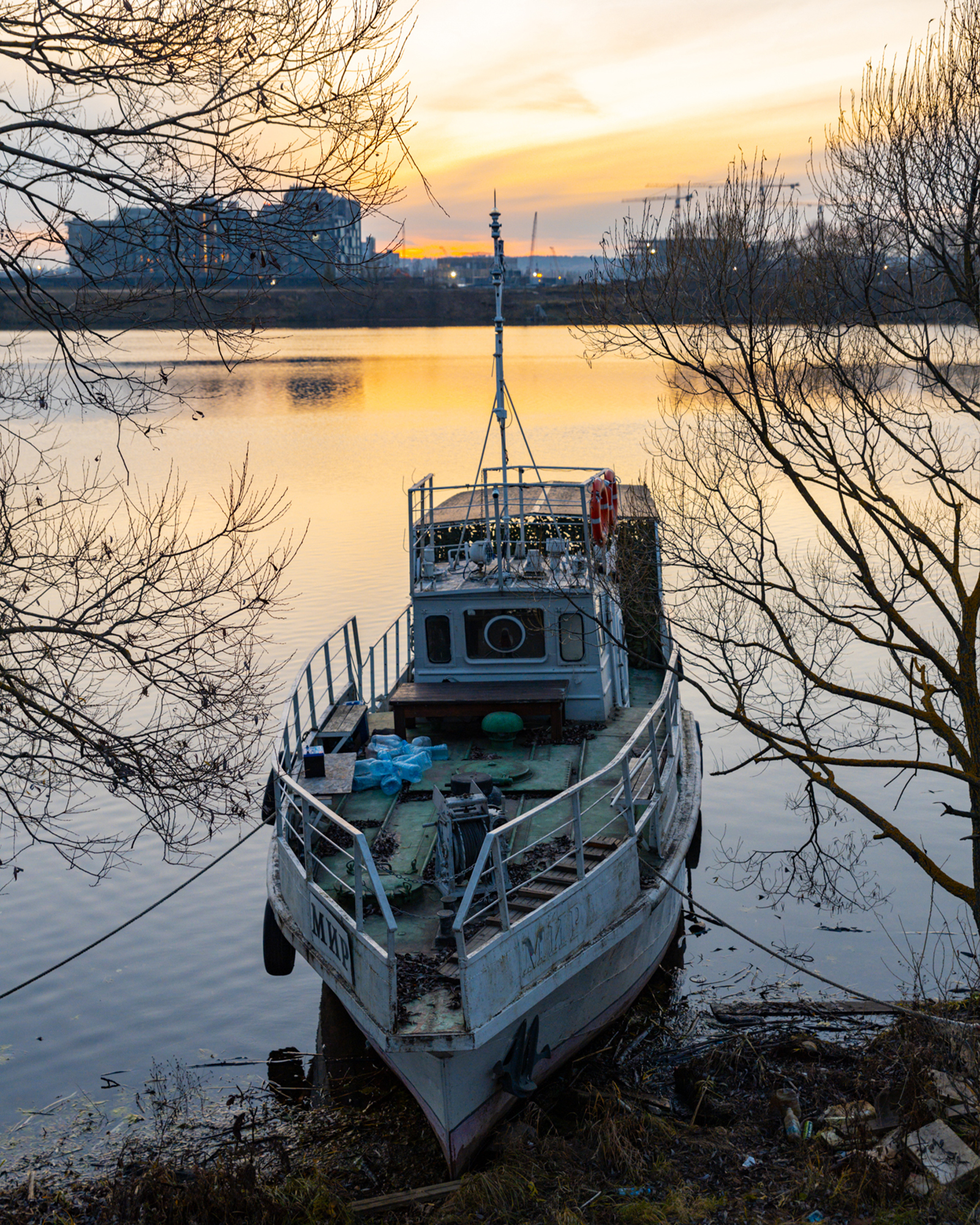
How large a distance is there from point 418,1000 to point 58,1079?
5438mm

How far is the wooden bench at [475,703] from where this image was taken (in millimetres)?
13328

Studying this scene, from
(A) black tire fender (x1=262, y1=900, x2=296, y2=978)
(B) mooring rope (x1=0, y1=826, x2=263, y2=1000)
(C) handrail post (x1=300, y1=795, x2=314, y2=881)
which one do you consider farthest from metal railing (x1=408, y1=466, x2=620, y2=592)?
(A) black tire fender (x1=262, y1=900, x2=296, y2=978)

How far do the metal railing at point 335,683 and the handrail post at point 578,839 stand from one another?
395 cm

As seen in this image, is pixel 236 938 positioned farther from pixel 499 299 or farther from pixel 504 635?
pixel 499 299

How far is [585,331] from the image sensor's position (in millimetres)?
12211

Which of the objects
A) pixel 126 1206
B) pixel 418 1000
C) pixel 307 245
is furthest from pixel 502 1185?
pixel 307 245

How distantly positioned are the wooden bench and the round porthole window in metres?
0.57

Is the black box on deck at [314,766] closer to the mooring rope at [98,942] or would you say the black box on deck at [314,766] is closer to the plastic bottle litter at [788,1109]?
the mooring rope at [98,942]

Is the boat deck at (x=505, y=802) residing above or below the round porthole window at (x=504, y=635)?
below

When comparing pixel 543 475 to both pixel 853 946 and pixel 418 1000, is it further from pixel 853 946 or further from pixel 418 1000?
pixel 418 1000

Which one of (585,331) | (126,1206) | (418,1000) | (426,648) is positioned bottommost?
(126,1206)

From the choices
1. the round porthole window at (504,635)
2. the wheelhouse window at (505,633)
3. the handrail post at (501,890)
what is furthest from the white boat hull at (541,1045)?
the round porthole window at (504,635)

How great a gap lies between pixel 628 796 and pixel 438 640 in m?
4.34

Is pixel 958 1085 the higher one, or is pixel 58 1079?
pixel 958 1085
